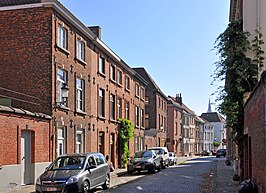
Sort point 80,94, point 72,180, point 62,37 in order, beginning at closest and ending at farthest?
point 72,180, point 62,37, point 80,94

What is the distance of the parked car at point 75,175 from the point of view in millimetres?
14609

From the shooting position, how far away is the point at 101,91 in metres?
29.8

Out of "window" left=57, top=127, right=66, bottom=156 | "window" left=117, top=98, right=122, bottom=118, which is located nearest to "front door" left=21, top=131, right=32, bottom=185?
"window" left=57, top=127, right=66, bottom=156

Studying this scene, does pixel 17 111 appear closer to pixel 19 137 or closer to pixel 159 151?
pixel 19 137

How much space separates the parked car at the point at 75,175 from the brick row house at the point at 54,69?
130 inches

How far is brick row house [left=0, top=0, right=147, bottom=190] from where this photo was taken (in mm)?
20406

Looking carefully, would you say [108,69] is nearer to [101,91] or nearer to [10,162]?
[101,91]

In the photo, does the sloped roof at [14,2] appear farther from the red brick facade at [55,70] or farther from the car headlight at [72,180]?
the car headlight at [72,180]

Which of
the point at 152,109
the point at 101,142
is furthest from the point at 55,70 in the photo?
the point at 152,109

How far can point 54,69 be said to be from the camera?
813 inches

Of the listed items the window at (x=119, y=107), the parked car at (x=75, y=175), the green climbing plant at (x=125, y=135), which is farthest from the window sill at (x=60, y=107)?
the window at (x=119, y=107)

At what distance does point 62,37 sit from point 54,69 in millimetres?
2520

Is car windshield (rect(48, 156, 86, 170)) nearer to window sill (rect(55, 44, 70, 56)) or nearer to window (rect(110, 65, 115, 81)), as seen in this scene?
window sill (rect(55, 44, 70, 56))

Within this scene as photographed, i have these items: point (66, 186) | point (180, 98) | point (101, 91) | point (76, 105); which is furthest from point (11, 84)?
point (180, 98)
